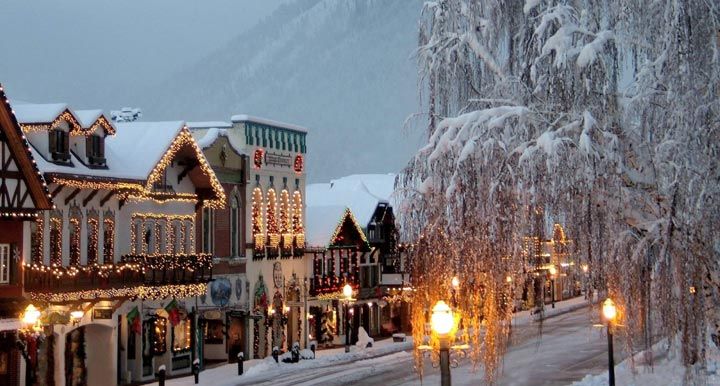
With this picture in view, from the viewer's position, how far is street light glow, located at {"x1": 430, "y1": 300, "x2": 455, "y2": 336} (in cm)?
1712

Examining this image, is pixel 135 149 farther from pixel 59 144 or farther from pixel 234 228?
Answer: pixel 234 228

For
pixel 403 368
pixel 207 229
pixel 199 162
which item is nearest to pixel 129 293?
pixel 199 162

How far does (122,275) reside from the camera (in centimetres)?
4112

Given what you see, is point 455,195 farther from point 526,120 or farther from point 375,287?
point 375,287

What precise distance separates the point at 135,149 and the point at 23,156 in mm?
8909

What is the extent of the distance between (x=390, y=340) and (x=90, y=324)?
88.9 ft

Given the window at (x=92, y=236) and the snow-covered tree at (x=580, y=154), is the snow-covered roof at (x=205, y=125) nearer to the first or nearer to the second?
the window at (x=92, y=236)

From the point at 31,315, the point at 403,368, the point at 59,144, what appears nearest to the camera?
the point at 31,315

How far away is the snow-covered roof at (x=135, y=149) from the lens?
41469mm

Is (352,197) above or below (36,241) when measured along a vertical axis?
above

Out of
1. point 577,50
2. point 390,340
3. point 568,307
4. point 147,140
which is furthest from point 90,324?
point 568,307

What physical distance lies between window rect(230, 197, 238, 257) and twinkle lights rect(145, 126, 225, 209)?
2337 mm

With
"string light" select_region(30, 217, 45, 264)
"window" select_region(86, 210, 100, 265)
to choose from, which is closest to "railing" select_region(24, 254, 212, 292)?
"window" select_region(86, 210, 100, 265)

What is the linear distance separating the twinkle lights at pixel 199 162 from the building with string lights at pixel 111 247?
68 millimetres
